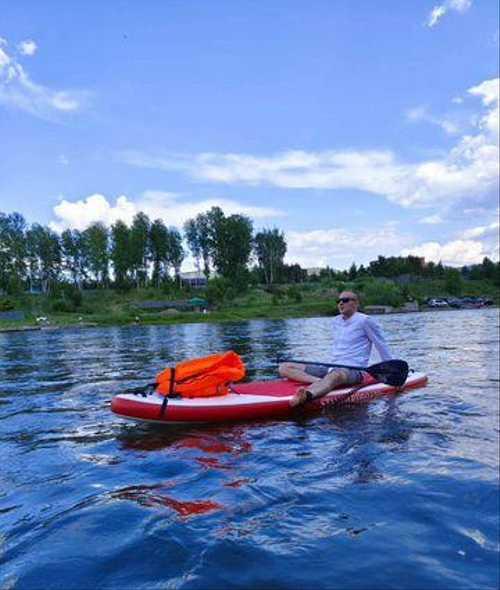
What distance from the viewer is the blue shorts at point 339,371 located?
31.2 ft

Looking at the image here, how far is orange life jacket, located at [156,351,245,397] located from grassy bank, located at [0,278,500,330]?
167ft

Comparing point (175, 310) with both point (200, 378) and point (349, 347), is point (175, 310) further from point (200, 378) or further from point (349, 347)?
point (200, 378)

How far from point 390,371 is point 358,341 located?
855 mm

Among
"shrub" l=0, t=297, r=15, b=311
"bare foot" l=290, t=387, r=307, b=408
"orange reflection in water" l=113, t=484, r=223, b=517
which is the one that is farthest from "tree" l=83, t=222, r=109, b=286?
"orange reflection in water" l=113, t=484, r=223, b=517

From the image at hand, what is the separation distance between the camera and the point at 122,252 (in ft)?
294

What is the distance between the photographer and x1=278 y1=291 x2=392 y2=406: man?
9500 millimetres

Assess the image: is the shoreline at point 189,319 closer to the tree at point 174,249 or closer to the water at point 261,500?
the tree at point 174,249

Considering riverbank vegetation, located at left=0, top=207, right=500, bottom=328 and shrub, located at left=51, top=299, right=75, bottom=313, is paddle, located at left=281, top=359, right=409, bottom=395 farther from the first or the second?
shrub, located at left=51, top=299, right=75, bottom=313

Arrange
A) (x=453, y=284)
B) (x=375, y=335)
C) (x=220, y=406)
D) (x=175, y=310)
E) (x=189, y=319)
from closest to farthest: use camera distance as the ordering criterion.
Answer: (x=220, y=406) → (x=375, y=335) → (x=189, y=319) → (x=175, y=310) → (x=453, y=284)

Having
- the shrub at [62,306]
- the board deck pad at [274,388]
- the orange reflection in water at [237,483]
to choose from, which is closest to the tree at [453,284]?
the shrub at [62,306]

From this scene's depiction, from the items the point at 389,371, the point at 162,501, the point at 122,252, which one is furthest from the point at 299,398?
the point at 122,252

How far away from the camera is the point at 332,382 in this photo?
9195 mm

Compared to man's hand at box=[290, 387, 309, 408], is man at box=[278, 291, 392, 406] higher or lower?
higher

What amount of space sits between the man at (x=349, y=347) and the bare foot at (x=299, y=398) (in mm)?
327
